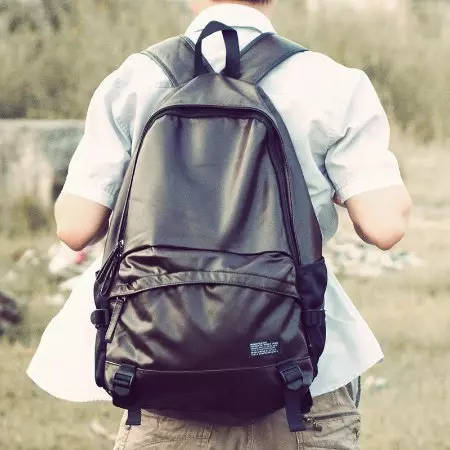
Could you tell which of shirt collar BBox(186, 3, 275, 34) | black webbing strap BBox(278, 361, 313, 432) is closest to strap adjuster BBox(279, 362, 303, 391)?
black webbing strap BBox(278, 361, 313, 432)

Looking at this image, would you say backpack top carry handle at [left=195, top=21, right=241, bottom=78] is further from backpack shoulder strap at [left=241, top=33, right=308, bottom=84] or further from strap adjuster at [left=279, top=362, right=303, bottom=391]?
strap adjuster at [left=279, top=362, right=303, bottom=391]

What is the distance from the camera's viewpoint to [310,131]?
5.93 feet

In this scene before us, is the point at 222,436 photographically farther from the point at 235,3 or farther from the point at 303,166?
the point at 235,3

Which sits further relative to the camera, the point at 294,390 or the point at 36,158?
the point at 36,158

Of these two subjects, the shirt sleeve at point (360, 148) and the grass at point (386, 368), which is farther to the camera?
the grass at point (386, 368)

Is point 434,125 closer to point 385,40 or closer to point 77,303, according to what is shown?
point 385,40

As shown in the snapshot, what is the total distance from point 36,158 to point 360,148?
470 cm

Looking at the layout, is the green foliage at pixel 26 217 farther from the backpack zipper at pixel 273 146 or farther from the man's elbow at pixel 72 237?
the backpack zipper at pixel 273 146

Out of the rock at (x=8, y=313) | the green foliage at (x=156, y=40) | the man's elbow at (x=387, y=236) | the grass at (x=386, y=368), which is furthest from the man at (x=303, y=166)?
the green foliage at (x=156, y=40)

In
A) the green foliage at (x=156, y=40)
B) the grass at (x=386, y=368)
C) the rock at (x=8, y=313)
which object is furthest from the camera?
the green foliage at (x=156, y=40)

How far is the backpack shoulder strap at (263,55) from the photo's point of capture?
180 cm

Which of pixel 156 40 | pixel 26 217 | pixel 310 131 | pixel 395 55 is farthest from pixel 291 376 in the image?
pixel 395 55

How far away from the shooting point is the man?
5.92ft

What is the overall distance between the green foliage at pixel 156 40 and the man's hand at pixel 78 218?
5430mm
